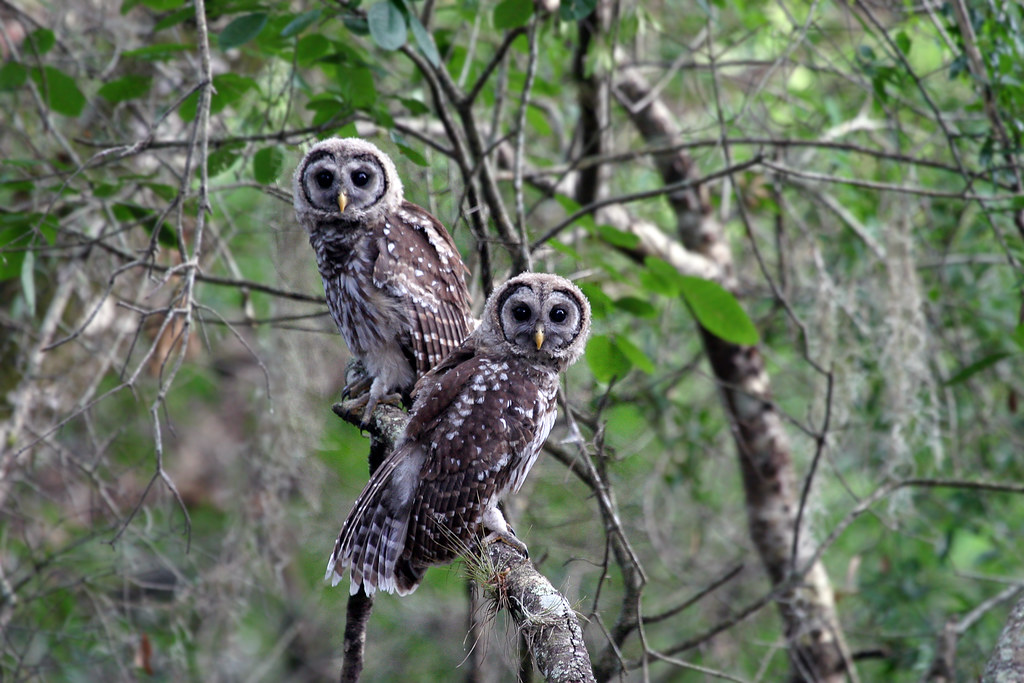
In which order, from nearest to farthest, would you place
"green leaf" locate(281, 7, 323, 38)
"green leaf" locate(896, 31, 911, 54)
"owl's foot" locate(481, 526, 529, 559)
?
1. "owl's foot" locate(481, 526, 529, 559)
2. "green leaf" locate(281, 7, 323, 38)
3. "green leaf" locate(896, 31, 911, 54)

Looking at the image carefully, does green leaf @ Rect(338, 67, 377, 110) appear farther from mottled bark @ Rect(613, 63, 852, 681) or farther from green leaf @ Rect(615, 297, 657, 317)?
mottled bark @ Rect(613, 63, 852, 681)

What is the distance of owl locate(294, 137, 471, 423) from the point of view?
3.19 m

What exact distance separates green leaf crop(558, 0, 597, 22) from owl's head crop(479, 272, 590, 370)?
95 centimetres

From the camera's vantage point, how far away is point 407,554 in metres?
2.58

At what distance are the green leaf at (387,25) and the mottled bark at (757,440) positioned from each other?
2.09 meters

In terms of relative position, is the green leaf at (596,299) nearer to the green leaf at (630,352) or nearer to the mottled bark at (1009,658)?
the green leaf at (630,352)

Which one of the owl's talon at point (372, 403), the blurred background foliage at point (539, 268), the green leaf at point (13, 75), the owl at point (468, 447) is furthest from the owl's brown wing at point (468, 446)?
the green leaf at point (13, 75)

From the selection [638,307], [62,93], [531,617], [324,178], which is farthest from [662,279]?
[62,93]

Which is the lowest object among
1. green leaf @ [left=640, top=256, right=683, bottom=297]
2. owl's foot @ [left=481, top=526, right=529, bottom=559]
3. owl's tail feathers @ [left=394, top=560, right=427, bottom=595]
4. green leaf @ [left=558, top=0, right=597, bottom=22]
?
owl's tail feathers @ [left=394, top=560, right=427, bottom=595]

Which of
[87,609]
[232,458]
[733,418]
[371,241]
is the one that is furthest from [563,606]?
[232,458]

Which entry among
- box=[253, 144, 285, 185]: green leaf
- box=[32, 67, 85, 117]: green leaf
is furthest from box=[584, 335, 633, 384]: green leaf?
box=[32, 67, 85, 117]: green leaf

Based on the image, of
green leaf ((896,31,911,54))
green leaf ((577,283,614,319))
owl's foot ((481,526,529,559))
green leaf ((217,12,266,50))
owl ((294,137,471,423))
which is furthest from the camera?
green leaf ((896,31,911,54))

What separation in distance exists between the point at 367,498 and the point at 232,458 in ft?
14.9

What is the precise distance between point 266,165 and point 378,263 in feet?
1.98
